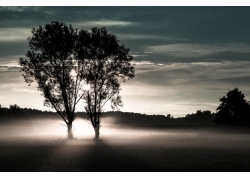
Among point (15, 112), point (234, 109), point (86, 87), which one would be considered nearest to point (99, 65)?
point (86, 87)

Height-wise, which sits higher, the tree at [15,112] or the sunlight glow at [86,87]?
the sunlight glow at [86,87]

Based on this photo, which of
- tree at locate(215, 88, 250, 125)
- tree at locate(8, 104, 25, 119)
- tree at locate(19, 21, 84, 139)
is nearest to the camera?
tree at locate(19, 21, 84, 139)

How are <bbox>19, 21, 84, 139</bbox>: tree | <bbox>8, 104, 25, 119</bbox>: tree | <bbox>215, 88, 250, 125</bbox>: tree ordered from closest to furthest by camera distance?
<bbox>19, 21, 84, 139</bbox>: tree < <bbox>215, 88, 250, 125</bbox>: tree < <bbox>8, 104, 25, 119</bbox>: tree

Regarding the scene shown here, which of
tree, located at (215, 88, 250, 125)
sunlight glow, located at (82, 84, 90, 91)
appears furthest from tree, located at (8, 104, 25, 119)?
sunlight glow, located at (82, 84, 90, 91)

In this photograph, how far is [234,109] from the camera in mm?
68562

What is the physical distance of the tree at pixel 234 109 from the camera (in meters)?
68.4

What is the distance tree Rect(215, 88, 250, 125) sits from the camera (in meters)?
68.4

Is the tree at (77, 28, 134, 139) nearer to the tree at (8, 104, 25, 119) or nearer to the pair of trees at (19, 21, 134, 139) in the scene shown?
the pair of trees at (19, 21, 134, 139)

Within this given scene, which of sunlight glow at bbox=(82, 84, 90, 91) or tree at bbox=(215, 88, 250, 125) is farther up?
sunlight glow at bbox=(82, 84, 90, 91)

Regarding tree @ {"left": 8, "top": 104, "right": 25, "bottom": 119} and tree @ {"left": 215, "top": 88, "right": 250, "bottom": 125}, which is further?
tree @ {"left": 8, "top": 104, "right": 25, "bottom": 119}

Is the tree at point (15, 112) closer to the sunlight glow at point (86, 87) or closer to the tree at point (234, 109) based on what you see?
the tree at point (234, 109)

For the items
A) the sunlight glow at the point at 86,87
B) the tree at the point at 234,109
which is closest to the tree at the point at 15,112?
the tree at the point at 234,109

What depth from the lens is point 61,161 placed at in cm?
2817

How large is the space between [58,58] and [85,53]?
3.83 meters
